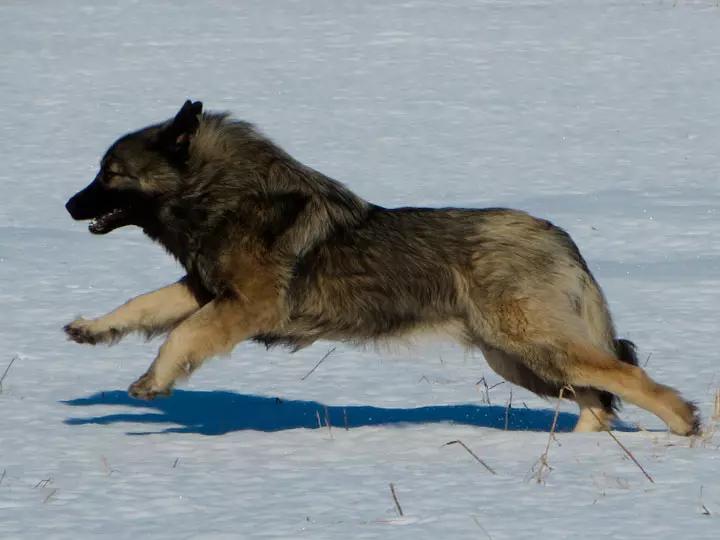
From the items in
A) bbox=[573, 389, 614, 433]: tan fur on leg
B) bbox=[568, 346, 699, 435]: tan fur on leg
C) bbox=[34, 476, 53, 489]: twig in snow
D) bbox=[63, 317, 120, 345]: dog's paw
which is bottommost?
bbox=[573, 389, 614, 433]: tan fur on leg

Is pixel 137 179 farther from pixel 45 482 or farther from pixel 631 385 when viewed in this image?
pixel 631 385

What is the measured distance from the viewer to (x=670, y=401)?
6.00 meters

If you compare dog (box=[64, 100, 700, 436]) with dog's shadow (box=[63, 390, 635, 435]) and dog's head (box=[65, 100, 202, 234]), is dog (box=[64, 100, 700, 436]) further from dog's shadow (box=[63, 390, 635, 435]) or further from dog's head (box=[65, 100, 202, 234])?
dog's shadow (box=[63, 390, 635, 435])

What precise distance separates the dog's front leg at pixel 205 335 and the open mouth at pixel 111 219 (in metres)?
0.78

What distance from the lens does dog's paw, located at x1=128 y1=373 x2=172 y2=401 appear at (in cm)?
620

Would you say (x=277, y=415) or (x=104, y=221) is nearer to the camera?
(x=104, y=221)

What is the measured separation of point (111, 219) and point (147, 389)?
1027mm

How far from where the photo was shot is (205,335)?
612 cm

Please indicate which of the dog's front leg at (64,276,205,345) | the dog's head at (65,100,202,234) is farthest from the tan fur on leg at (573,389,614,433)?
the dog's head at (65,100,202,234)

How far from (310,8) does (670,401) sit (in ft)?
59.5

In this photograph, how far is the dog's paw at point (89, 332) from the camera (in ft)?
21.6

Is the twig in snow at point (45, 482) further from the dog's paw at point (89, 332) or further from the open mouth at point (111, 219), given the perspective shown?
the open mouth at point (111, 219)

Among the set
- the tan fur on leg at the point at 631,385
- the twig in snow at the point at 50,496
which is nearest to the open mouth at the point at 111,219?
the twig in snow at the point at 50,496

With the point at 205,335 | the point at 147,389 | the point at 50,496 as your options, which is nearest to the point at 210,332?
the point at 205,335
